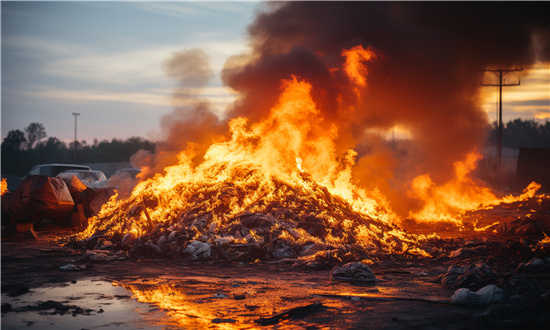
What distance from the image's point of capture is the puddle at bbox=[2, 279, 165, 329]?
5.16m

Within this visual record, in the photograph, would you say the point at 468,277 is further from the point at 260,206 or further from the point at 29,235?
the point at 29,235

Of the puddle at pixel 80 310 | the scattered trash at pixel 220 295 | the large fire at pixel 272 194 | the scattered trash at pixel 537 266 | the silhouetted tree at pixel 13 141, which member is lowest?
the scattered trash at pixel 220 295

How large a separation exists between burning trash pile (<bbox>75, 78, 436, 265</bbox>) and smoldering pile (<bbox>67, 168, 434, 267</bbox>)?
0.03 m

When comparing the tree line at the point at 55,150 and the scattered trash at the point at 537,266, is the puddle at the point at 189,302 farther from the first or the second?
the tree line at the point at 55,150

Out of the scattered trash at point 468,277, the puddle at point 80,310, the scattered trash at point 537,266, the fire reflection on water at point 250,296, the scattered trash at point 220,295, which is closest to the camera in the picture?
the puddle at point 80,310

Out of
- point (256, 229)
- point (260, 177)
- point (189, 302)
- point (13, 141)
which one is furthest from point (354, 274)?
point (13, 141)

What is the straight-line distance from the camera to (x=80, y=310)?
5730 millimetres

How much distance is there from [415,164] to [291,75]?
355 inches

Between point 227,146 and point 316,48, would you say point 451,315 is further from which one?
point 316,48

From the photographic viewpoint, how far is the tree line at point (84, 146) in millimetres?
63438

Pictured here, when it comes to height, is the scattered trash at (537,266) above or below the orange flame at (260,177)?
below

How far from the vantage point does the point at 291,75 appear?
543 inches

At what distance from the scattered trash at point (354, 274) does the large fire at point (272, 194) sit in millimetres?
2576

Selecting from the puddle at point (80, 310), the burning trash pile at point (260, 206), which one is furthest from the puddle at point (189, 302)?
the burning trash pile at point (260, 206)
